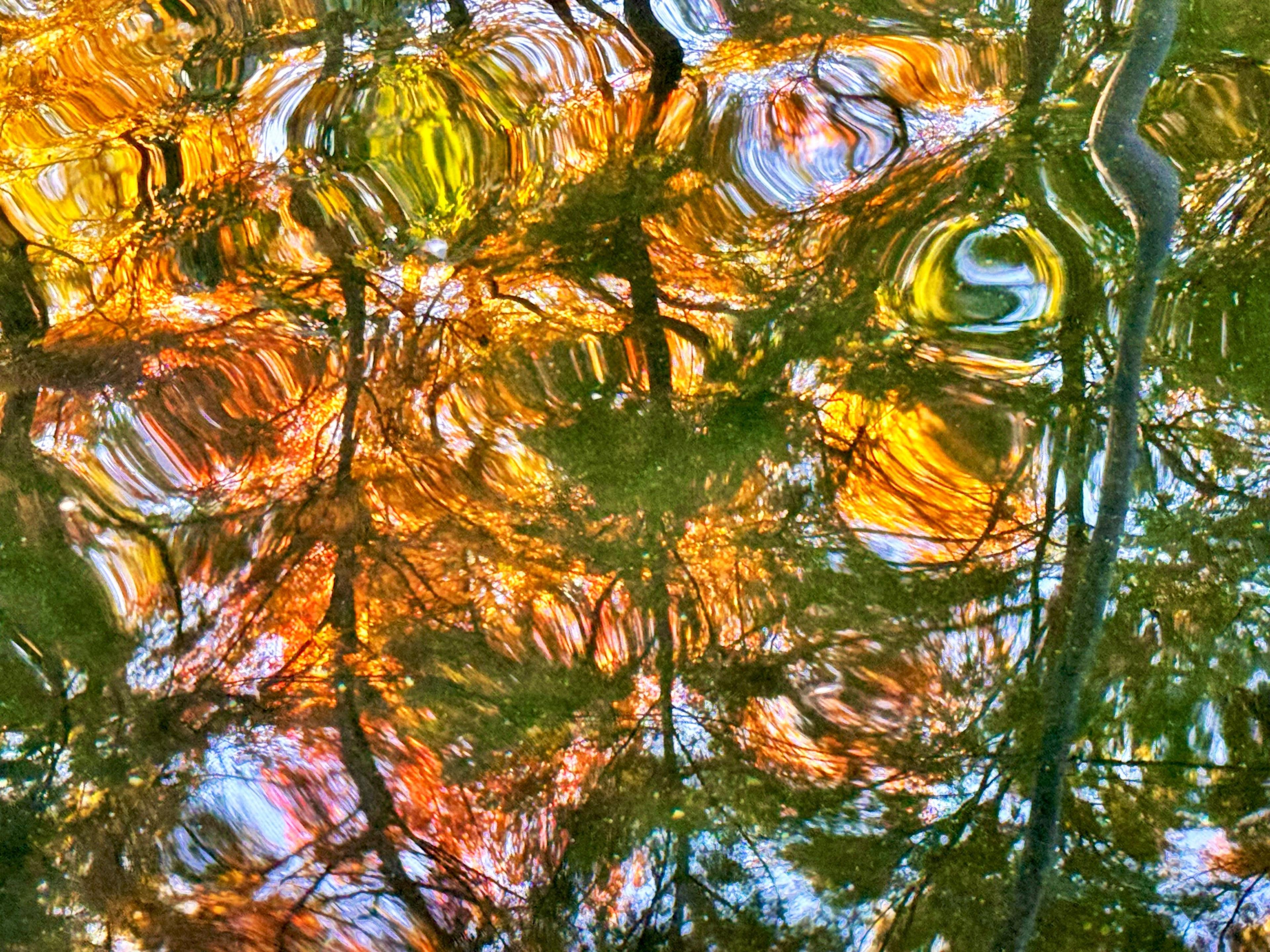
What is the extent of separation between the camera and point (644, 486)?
2131 millimetres

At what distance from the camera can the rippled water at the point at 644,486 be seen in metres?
1.88

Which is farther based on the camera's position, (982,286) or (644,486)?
(982,286)

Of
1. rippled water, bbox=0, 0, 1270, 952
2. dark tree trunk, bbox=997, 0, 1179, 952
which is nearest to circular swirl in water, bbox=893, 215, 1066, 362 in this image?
rippled water, bbox=0, 0, 1270, 952

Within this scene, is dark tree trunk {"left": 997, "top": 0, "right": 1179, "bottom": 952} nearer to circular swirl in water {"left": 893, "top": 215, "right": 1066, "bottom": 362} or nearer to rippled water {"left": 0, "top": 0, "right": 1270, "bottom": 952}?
rippled water {"left": 0, "top": 0, "right": 1270, "bottom": 952}

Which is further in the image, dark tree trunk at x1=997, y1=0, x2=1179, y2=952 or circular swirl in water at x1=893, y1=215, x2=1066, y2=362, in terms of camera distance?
circular swirl in water at x1=893, y1=215, x2=1066, y2=362

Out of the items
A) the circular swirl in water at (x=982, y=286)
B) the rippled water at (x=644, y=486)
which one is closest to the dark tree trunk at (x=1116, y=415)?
the rippled water at (x=644, y=486)

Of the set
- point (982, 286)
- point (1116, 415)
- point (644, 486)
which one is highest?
point (982, 286)

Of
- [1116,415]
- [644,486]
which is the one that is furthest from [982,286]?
[644,486]

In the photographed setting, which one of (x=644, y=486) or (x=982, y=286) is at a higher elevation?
(x=982, y=286)

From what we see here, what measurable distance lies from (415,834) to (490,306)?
47.0 inches

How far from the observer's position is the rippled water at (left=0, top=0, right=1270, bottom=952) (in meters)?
1.88

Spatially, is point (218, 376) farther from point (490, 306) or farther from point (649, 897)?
point (649, 897)

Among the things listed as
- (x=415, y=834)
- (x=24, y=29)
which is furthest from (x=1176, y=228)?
(x=24, y=29)

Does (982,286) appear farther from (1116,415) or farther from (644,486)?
(644,486)
